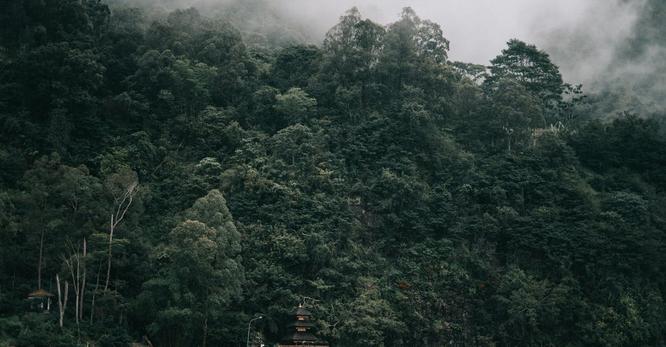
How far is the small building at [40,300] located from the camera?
37469mm

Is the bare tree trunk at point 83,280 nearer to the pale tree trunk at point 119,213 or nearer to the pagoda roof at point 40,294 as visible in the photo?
the pale tree trunk at point 119,213

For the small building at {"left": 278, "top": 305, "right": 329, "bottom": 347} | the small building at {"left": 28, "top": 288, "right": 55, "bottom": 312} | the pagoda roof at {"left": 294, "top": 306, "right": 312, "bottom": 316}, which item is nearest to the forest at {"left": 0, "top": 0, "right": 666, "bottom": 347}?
the small building at {"left": 28, "top": 288, "right": 55, "bottom": 312}

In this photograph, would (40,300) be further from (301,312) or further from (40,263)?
(301,312)

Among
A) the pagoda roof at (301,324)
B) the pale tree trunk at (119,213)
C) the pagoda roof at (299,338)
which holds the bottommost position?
the pagoda roof at (299,338)

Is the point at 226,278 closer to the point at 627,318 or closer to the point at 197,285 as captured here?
the point at 197,285

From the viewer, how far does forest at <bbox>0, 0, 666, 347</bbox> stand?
127 feet

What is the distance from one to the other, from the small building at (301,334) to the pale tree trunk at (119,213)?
9280mm

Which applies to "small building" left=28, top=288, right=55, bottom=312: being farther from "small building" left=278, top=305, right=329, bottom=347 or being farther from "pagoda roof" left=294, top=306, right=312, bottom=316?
"pagoda roof" left=294, top=306, right=312, bottom=316

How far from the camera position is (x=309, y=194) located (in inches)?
1875

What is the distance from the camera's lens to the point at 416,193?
48375 mm

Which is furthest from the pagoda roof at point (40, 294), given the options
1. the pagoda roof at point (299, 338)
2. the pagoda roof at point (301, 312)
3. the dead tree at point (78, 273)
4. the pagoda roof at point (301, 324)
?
the pagoda roof at point (301, 312)

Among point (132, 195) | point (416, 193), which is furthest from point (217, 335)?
point (416, 193)

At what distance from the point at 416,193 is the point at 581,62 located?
37305 millimetres

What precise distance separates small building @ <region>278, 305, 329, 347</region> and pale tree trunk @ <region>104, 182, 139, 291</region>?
9.28 m
